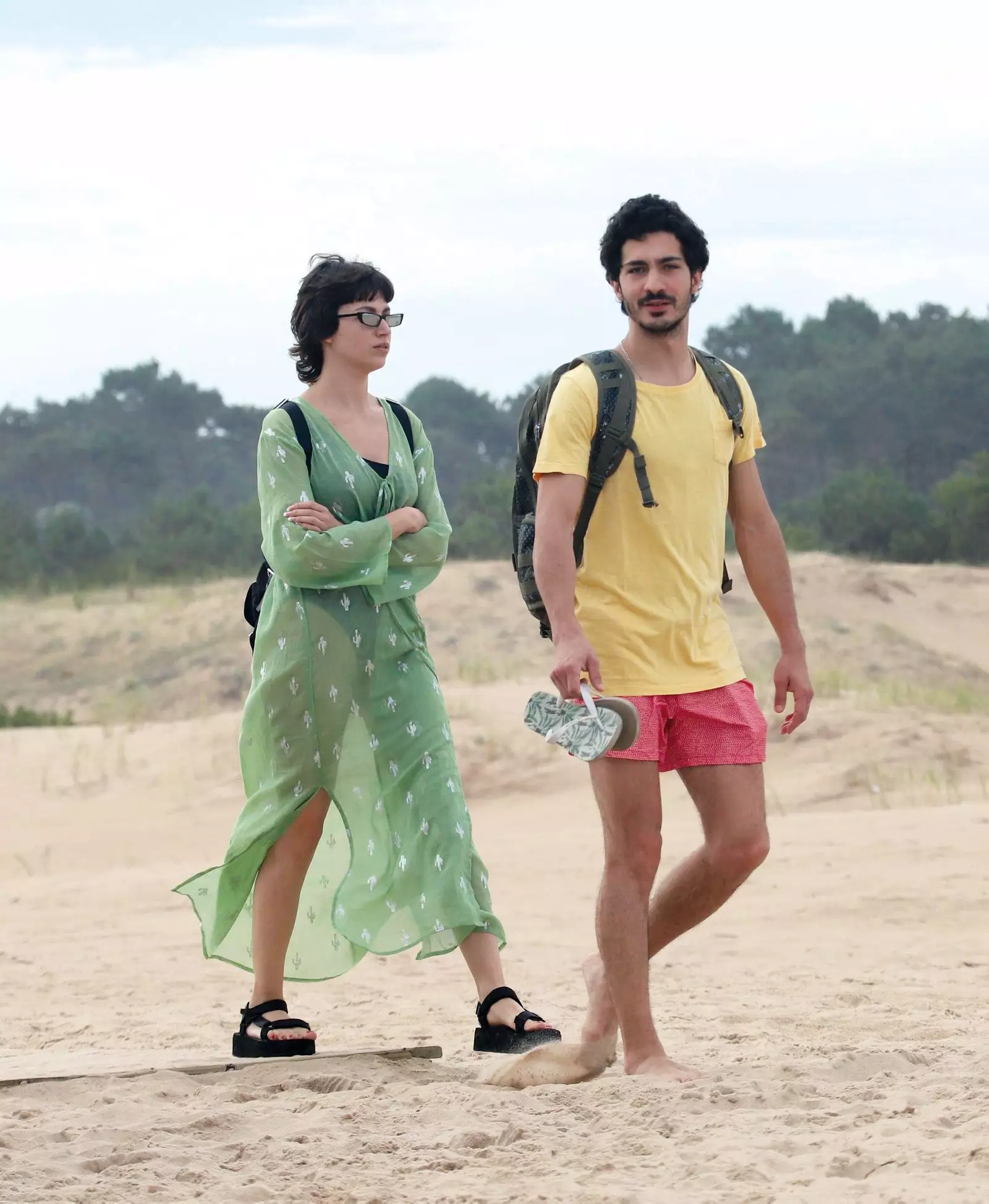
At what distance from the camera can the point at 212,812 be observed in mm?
12766

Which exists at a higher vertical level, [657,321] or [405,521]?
[657,321]

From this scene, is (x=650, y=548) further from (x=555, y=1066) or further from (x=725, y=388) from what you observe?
(x=555, y=1066)

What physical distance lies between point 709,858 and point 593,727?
0.49 metres

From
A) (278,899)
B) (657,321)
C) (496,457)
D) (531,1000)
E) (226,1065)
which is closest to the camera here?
(657,321)

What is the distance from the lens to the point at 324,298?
4.88m

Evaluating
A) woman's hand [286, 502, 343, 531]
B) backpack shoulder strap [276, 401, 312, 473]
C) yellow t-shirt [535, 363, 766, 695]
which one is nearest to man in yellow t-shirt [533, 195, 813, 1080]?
yellow t-shirt [535, 363, 766, 695]

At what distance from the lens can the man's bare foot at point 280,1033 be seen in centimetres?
465

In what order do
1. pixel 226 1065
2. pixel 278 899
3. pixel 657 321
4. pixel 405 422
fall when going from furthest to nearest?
1. pixel 405 422
2. pixel 278 899
3. pixel 226 1065
4. pixel 657 321

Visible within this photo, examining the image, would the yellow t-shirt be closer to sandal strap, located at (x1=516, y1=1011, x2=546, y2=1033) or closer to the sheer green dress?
the sheer green dress

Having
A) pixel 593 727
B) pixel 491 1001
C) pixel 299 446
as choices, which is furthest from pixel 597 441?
pixel 491 1001

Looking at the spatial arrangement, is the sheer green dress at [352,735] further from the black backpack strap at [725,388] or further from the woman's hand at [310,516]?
the black backpack strap at [725,388]

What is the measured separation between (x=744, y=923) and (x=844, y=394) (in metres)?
39.2

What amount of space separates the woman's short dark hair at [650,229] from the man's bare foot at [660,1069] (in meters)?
1.95

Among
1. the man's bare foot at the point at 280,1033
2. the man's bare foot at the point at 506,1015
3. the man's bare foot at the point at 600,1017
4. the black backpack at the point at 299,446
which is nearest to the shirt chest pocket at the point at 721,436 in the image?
the black backpack at the point at 299,446
